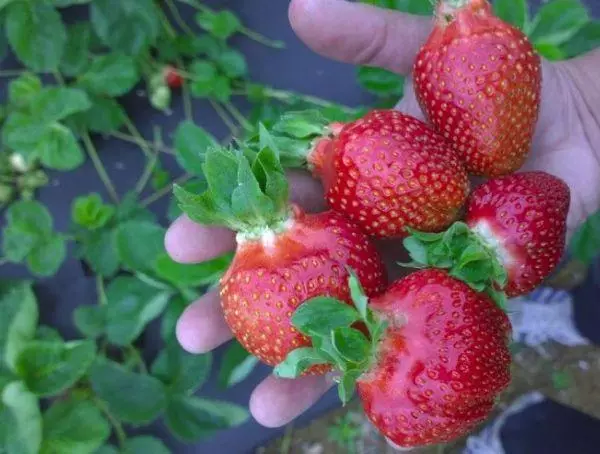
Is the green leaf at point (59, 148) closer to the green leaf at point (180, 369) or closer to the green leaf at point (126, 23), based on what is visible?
the green leaf at point (126, 23)

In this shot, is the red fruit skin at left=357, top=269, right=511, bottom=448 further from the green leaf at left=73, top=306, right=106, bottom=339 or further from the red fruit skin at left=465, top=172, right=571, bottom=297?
the green leaf at left=73, top=306, right=106, bottom=339

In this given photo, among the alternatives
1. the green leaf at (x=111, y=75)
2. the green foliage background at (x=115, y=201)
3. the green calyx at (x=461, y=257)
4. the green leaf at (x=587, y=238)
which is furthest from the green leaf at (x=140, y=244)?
the green leaf at (x=587, y=238)

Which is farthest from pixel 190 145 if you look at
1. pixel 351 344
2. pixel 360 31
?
Answer: pixel 351 344

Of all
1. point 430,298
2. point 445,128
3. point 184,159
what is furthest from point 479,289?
point 184,159

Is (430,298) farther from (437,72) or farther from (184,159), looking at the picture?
(184,159)

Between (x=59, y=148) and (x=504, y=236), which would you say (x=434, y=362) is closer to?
(x=504, y=236)

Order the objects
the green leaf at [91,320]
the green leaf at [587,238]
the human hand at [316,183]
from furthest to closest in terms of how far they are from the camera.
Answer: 1. the green leaf at [91,320]
2. the green leaf at [587,238]
3. the human hand at [316,183]
